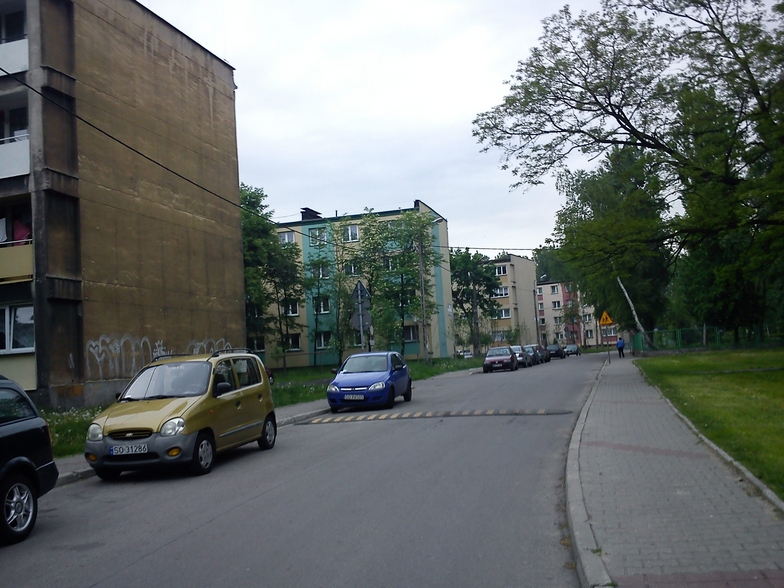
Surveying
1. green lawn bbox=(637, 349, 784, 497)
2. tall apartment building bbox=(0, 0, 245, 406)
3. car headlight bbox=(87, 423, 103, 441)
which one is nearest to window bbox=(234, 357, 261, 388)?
car headlight bbox=(87, 423, 103, 441)

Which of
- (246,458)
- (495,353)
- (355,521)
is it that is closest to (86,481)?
(246,458)

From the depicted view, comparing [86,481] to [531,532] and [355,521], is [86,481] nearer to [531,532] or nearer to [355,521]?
[355,521]

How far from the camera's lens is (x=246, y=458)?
12.2 meters

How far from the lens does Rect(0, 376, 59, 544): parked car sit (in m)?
7.07

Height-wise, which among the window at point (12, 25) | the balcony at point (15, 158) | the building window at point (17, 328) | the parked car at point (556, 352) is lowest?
the parked car at point (556, 352)

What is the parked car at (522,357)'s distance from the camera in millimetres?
50800

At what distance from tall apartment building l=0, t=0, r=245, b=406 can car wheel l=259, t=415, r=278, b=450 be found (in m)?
11.1

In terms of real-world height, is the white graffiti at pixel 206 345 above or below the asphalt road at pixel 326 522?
above

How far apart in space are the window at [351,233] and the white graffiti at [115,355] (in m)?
32.0

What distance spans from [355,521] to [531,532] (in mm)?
1707

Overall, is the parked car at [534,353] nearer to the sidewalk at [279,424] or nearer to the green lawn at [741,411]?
the green lawn at [741,411]

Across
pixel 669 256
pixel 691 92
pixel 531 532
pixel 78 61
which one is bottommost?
pixel 531 532

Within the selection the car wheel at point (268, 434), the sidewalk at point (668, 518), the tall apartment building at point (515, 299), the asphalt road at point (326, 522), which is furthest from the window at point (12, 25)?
the tall apartment building at point (515, 299)

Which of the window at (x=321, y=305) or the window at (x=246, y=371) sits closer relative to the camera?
the window at (x=246, y=371)
